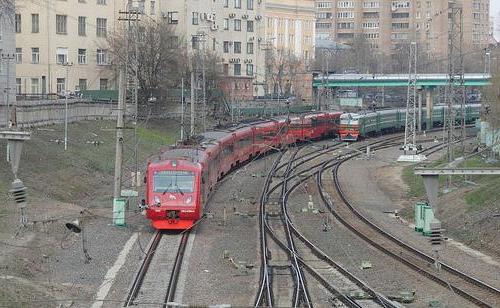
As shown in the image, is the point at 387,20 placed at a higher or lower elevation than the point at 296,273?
higher

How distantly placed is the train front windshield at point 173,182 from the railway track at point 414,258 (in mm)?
5978

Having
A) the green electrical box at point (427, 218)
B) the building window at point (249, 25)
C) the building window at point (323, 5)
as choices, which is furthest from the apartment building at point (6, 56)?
the building window at point (323, 5)

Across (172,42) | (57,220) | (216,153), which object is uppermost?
(172,42)

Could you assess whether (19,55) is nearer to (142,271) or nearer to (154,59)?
(154,59)

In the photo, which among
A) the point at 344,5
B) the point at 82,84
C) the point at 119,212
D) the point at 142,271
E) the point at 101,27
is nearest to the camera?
the point at 142,271

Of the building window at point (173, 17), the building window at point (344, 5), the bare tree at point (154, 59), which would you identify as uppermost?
the building window at point (344, 5)

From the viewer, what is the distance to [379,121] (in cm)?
7881

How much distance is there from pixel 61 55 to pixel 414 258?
55.4 meters

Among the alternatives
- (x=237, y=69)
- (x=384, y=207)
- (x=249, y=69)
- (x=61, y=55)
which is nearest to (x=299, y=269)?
(x=384, y=207)

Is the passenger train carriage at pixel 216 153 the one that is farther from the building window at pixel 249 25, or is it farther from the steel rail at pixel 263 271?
the building window at pixel 249 25

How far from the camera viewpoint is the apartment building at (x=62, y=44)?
75.4m

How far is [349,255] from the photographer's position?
90.5 feet

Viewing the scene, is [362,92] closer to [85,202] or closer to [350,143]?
[350,143]

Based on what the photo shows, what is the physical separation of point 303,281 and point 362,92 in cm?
11297
